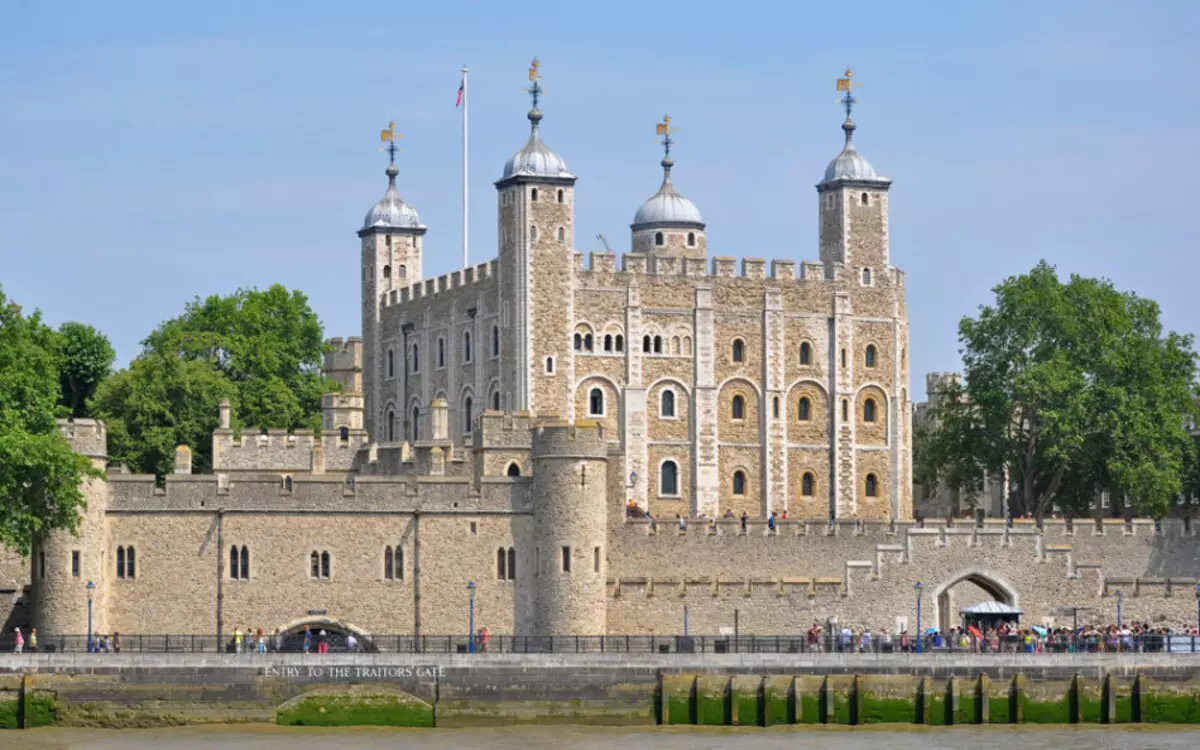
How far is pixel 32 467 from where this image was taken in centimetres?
7412

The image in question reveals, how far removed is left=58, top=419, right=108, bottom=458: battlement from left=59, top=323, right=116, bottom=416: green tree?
91.9ft

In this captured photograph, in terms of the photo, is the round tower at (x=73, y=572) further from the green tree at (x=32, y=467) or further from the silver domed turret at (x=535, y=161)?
the silver domed turret at (x=535, y=161)

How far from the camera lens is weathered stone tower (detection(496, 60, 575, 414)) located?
98.8 metres

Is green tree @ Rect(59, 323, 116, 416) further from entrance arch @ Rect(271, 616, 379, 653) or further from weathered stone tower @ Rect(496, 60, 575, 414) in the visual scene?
entrance arch @ Rect(271, 616, 379, 653)

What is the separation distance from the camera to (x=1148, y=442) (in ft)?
313

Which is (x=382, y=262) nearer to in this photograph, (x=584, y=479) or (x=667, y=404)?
(x=667, y=404)

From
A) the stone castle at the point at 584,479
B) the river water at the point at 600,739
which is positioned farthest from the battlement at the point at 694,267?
the river water at the point at 600,739

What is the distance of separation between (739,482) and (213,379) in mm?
16229

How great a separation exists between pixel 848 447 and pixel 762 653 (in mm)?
30955

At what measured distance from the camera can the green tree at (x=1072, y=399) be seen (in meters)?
95.6

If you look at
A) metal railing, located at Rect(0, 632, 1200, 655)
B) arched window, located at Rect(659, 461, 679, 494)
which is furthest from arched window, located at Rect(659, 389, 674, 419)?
metal railing, located at Rect(0, 632, 1200, 655)

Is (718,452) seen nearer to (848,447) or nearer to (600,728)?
(848,447)

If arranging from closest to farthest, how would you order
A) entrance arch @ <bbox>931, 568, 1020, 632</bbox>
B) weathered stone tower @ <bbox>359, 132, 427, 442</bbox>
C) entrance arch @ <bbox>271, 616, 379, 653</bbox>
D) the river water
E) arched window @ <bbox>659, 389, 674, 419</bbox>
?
the river water, entrance arch @ <bbox>271, 616, 379, 653</bbox>, entrance arch @ <bbox>931, 568, 1020, 632</bbox>, arched window @ <bbox>659, 389, 674, 419</bbox>, weathered stone tower @ <bbox>359, 132, 427, 442</bbox>

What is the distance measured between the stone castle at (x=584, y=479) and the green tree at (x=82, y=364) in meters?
7.68
